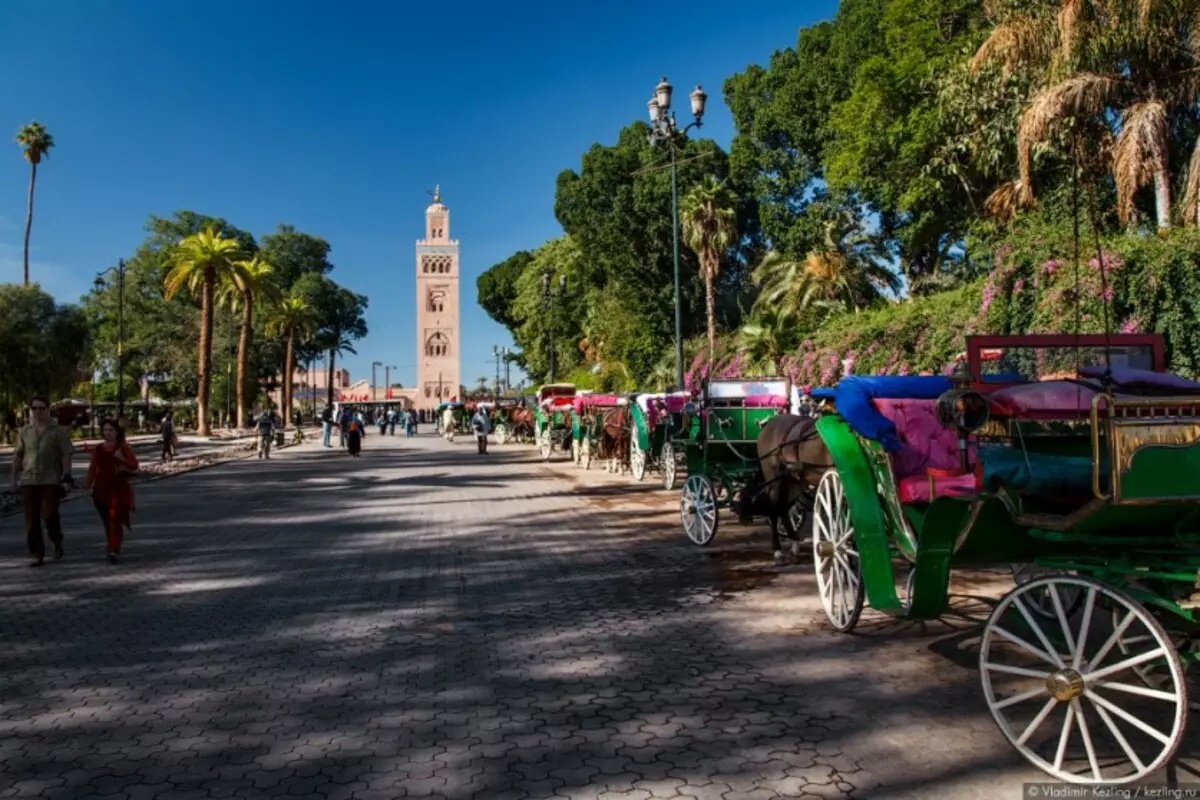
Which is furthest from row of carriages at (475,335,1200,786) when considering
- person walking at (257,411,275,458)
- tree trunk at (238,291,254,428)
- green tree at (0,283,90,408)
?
tree trunk at (238,291,254,428)

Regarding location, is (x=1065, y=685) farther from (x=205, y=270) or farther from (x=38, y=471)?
(x=205, y=270)

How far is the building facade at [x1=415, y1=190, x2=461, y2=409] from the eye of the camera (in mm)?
120750

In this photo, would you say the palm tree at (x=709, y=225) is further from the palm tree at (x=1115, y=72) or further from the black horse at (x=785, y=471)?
the black horse at (x=785, y=471)

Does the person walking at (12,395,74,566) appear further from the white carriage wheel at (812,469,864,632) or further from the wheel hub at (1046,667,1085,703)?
the wheel hub at (1046,667,1085,703)

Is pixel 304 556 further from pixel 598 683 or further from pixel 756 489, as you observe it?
pixel 598 683

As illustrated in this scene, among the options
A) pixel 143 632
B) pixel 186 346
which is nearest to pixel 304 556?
pixel 143 632

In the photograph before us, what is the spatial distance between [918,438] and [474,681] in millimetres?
3106

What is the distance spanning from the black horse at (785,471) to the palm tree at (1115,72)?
9.45 m

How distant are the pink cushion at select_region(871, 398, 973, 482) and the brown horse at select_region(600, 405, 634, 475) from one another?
14071 millimetres

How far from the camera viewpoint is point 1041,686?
393cm

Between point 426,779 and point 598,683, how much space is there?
1.46 meters


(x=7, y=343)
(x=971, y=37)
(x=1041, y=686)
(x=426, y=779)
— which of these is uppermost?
(x=971, y=37)

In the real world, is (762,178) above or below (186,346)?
above

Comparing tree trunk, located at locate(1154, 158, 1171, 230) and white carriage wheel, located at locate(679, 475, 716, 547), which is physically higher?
tree trunk, located at locate(1154, 158, 1171, 230)
